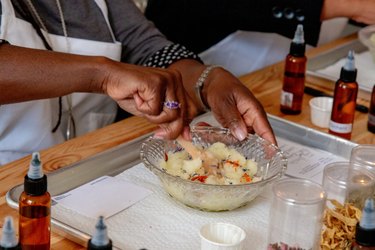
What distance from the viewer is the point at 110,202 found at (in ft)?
4.09

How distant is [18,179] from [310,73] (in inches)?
35.9

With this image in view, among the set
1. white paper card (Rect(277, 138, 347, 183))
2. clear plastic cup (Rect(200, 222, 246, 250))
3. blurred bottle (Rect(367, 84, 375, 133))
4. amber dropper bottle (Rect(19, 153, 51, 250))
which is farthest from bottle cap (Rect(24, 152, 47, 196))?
blurred bottle (Rect(367, 84, 375, 133))

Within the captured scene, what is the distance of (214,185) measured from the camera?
1.17 meters

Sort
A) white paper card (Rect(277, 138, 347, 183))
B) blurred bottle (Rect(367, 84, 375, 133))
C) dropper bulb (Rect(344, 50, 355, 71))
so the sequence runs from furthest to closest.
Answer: blurred bottle (Rect(367, 84, 375, 133)) < dropper bulb (Rect(344, 50, 355, 71)) < white paper card (Rect(277, 138, 347, 183))

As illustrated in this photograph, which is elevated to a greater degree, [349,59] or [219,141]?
[349,59]

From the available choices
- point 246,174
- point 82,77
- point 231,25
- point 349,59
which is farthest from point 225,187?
point 231,25

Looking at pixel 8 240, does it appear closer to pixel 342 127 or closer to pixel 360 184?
pixel 360 184

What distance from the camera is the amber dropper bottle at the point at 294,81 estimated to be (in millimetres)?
1697

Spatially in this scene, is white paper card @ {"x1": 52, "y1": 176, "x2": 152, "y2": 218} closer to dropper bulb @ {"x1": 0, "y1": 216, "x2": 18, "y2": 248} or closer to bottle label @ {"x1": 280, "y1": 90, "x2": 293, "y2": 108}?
dropper bulb @ {"x1": 0, "y1": 216, "x2": 18, "y2": 248}

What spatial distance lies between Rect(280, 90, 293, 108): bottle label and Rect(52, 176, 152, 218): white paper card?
0.54 m

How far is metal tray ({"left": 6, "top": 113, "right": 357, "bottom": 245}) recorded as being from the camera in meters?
1.20

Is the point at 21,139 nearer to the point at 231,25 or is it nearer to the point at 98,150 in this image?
the point at 98,150

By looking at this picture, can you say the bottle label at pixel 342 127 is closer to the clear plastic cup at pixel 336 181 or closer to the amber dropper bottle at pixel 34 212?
the clear plastic cup at pixel 336 181

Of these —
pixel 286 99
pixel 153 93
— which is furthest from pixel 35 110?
pixel 286 99
